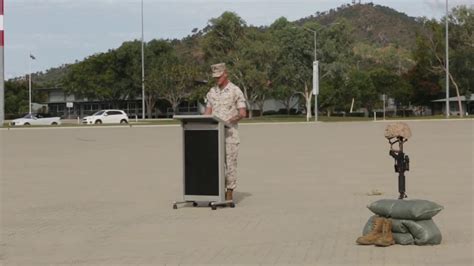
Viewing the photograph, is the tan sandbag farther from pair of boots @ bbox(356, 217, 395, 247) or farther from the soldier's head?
the soldier's head

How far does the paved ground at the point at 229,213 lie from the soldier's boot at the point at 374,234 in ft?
0.22

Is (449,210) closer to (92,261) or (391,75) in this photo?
(92,261)

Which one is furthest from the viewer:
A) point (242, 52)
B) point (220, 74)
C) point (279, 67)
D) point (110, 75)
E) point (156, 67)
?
point (110, 75)

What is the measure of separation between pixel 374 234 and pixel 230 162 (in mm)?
3329

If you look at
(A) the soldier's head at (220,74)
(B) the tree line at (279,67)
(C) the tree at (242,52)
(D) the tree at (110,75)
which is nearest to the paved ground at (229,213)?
(A) the soldier's head at (220,74)

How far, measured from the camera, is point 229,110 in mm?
10125

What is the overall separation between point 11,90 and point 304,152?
90.6m

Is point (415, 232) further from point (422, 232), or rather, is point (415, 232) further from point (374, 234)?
point (374, 234)

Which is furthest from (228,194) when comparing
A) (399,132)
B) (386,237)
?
(386,237)

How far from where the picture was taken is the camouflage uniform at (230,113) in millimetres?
10008

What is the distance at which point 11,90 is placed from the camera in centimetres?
10494

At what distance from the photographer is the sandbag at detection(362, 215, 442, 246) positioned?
23.1ft

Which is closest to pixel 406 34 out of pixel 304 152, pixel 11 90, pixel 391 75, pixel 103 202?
pixel 391 75

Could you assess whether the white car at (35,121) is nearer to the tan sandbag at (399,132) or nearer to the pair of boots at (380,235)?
the tan sandbag at (399,132)
